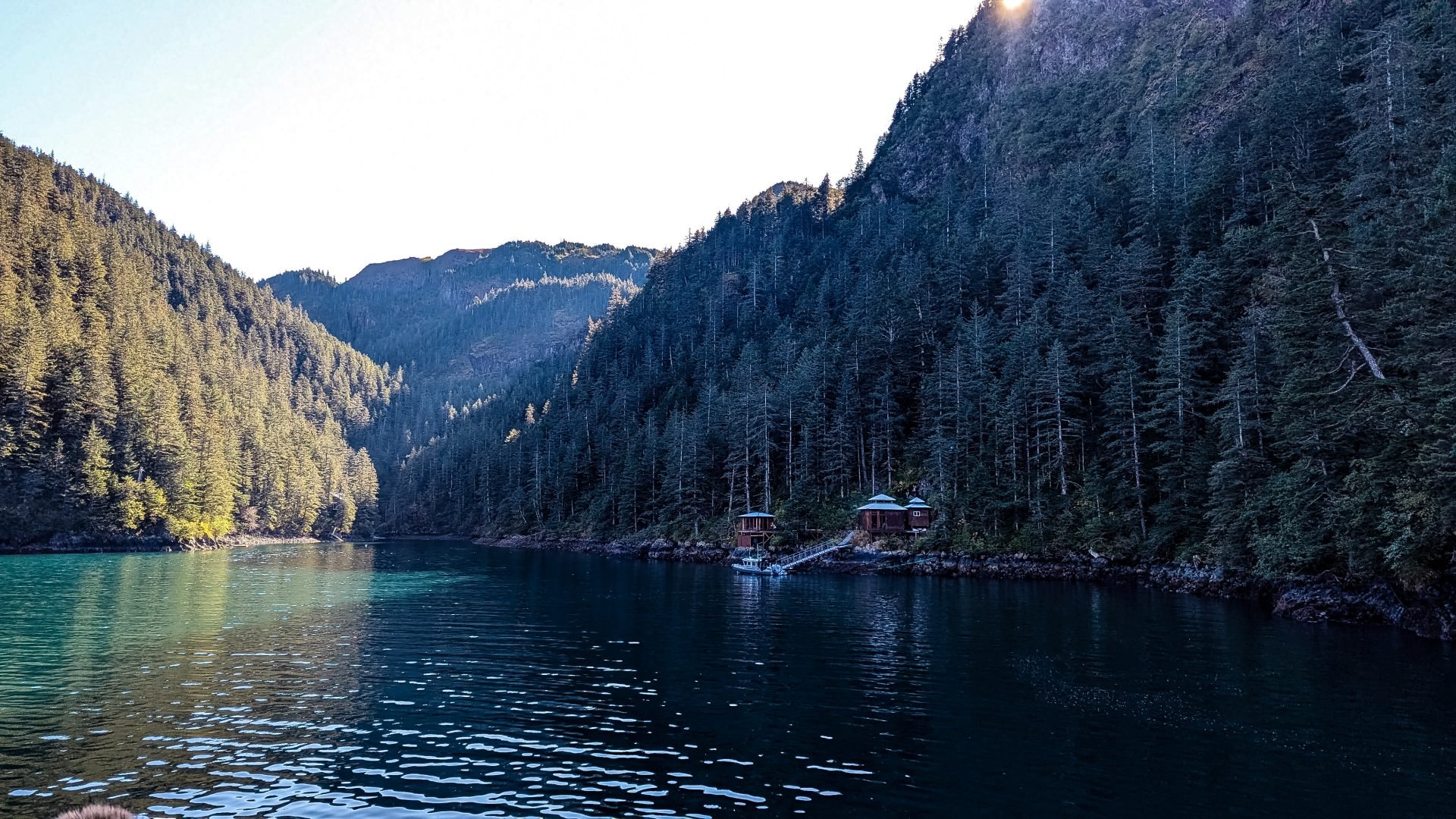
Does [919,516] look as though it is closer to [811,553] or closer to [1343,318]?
[811,553]

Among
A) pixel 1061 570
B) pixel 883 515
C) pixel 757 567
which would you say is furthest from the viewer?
pixel 883 515

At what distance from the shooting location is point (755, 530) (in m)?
87.4

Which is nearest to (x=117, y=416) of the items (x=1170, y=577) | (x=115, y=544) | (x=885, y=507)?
(x=115, y=544)

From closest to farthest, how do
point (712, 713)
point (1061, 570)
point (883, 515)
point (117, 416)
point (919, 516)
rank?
point (712, 713) < point (1061, 570) < point (919, 516) < point (883, 515) < point (117, 416)

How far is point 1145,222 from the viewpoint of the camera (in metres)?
89.5

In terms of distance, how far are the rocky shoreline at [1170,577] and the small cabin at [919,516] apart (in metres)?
4.59

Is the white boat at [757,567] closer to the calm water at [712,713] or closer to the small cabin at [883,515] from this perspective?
the small cabin at [883,515]

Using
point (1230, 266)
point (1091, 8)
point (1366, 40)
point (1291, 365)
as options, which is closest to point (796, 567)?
point (1291, 365)

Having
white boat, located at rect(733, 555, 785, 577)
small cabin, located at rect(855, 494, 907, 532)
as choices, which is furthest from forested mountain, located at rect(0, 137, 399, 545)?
small cabin, located at rect(855, 494, 907, 532)

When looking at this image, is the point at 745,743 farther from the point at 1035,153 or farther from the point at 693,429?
the point at 1035,153

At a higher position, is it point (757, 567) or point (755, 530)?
point (755, 530)

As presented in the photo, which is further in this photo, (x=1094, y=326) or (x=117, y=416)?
(x=117, y=416)

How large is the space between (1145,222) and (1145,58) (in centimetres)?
5270

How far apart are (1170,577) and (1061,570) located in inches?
370
